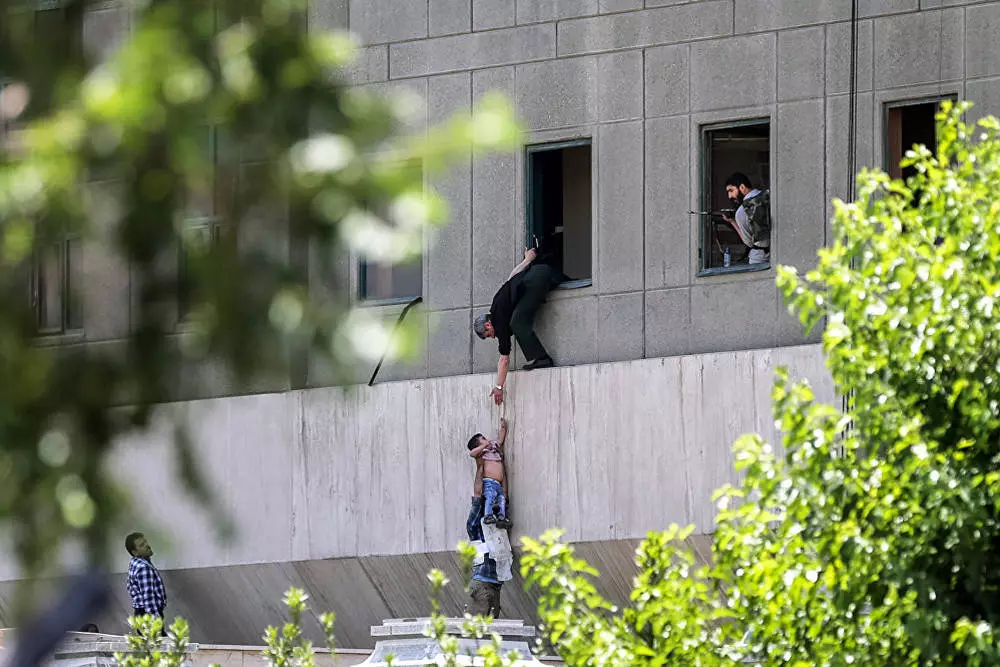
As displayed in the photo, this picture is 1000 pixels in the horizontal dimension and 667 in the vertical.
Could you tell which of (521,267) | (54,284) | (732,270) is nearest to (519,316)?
(521,267)

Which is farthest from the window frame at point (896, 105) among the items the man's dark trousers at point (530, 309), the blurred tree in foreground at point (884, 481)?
the blurred tree in foreground at point (884, 481)

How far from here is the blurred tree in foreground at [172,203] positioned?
4.19m

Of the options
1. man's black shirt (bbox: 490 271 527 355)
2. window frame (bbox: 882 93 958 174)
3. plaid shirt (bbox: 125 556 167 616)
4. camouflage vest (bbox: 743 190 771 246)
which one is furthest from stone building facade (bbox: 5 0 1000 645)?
plaid shirt (bbox: 125 556 167 616)

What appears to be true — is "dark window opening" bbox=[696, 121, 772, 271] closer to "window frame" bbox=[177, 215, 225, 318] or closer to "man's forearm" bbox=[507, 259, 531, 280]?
"man's forearm" bbox=[507, 259, 531, 280]

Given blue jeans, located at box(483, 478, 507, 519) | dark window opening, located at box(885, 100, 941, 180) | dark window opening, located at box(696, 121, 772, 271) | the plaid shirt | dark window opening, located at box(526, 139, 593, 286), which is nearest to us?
the plaid shirt

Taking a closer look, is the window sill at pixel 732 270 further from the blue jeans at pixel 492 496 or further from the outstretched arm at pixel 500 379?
the blue jeans at pixel 492 496

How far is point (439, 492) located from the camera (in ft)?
82.6

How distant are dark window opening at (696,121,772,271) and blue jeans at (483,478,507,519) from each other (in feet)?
9.65

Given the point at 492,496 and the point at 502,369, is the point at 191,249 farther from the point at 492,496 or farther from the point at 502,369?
the point at 502,369

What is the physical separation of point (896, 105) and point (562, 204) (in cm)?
380

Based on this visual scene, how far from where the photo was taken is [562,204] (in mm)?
25172

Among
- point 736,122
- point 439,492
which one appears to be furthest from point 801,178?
point 439,492

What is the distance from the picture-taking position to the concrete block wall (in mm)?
23062

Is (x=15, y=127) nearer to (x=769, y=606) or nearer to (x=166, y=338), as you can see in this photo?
(x=166, y=338)
